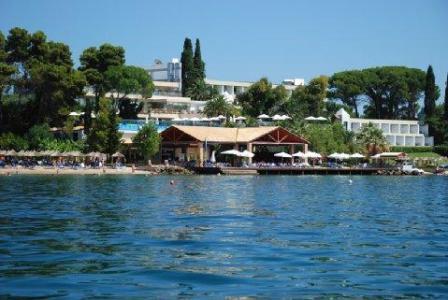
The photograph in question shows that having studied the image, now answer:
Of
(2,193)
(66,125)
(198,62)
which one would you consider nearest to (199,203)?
(2,193)

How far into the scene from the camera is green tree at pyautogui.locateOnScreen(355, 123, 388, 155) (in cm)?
8594

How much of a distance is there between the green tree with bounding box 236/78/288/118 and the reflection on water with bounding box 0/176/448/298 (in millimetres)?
67940

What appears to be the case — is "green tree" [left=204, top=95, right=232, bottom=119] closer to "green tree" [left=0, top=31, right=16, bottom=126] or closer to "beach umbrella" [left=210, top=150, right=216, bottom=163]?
"beach umbrella" [left=210, top=150, right=216, bottom=163]

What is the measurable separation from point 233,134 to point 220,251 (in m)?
60.3

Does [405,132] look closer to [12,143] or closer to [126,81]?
[126,81]

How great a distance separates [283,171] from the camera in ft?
238

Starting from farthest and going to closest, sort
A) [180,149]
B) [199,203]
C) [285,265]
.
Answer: [180,149], [199,203], [285,265]

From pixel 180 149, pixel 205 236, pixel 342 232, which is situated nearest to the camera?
pixel 205 236

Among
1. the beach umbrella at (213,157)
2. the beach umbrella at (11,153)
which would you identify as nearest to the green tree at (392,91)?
the beach umbrella at (213,157)

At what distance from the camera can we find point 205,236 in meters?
18.2

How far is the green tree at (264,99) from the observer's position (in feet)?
314

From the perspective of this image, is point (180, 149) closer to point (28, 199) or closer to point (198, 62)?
point (198, 62)

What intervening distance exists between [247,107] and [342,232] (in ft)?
253

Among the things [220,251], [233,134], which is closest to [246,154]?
[233,134]
